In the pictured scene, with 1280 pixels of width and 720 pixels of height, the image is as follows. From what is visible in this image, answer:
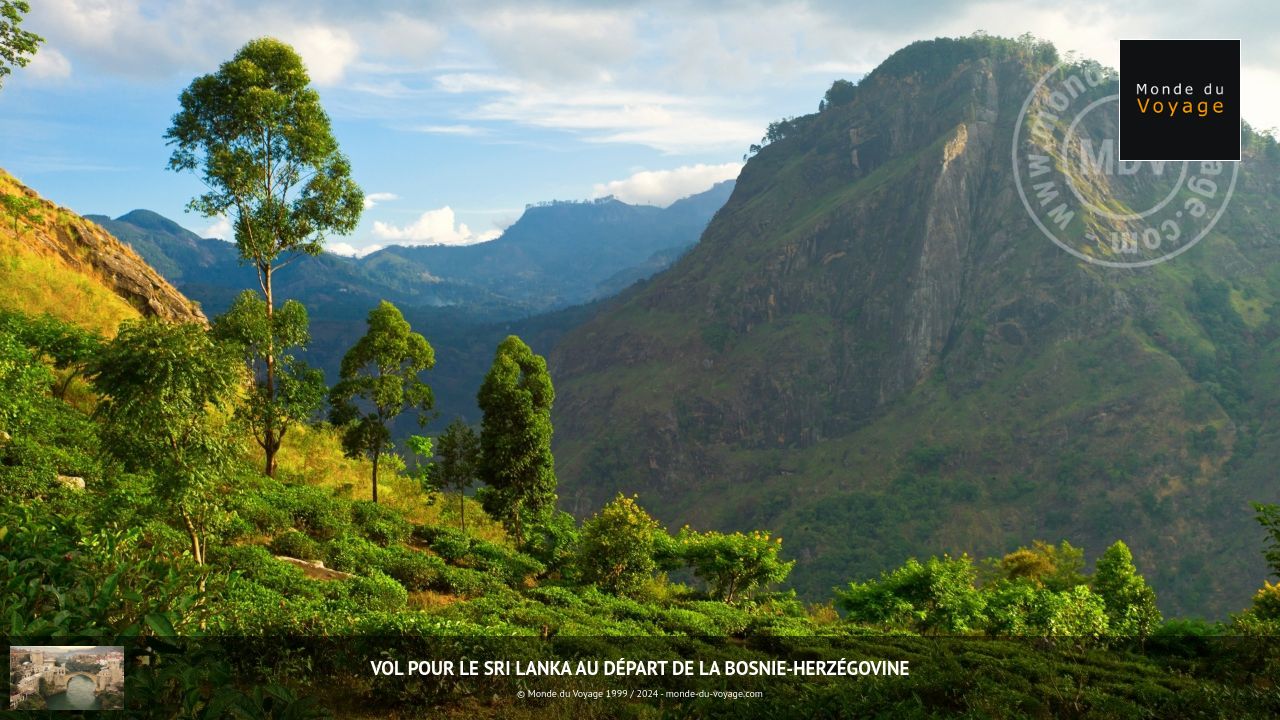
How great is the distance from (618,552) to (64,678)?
15.2m

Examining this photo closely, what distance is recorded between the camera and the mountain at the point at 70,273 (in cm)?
2197

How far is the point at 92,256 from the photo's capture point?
27.2 meters

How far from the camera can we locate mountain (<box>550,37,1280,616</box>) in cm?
12156

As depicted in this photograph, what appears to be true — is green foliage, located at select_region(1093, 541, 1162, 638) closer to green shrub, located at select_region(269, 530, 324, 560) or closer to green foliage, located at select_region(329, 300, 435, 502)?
green shrub, located at select_region(269, 530, 324, 560)

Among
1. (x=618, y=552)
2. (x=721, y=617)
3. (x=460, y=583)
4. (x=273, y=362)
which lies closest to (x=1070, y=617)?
(x=721, y=617)

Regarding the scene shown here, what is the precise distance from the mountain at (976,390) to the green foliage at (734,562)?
99196 millimetres

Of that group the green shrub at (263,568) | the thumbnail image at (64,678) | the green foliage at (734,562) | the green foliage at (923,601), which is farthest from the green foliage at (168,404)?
the green foliage at (923,601)

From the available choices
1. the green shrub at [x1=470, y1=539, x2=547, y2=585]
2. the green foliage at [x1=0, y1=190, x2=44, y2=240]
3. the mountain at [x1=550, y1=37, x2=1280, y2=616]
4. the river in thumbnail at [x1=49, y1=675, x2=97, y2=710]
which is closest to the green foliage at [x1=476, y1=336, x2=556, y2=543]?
the green shrub at [x1=470, y1=539, x2=547, y2=585]

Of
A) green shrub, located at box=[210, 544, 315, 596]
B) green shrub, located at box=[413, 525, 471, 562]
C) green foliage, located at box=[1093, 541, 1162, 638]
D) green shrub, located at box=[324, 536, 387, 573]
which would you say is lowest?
green foliage, located at box=[1093, 541, 1162, 638]

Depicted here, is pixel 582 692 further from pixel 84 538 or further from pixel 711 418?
pixel 711 418

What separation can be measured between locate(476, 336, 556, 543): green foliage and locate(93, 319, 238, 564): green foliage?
1308cm

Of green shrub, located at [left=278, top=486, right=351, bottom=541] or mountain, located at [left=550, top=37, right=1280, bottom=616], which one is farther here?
mountain, located at [left=550, top=37, right=1280, bottom=616]

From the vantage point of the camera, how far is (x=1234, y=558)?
4117 inches

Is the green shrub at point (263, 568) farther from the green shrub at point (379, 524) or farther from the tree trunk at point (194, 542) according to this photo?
the green shrub at point (379, 524)
